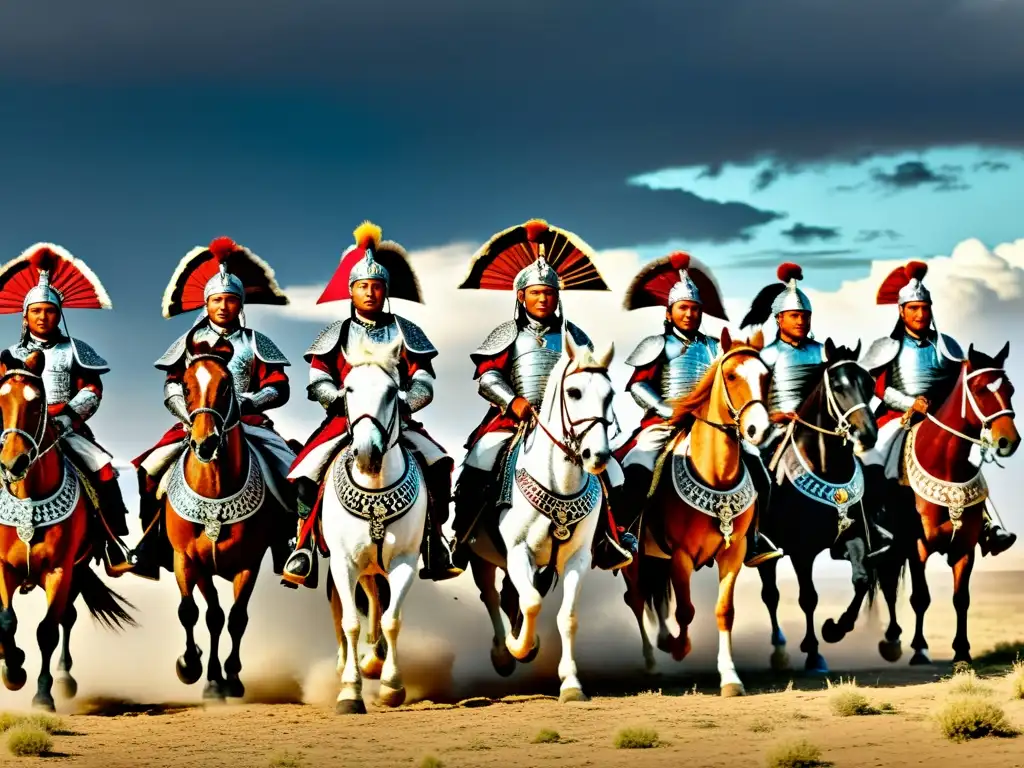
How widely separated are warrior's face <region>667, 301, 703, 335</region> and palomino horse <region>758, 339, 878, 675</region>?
1.38m

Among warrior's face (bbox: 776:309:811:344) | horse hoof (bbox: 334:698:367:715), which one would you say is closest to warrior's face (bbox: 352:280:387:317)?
horse hoof (bbox: 334:698:367:715)

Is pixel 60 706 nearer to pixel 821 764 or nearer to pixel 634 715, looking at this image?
pixel 634 715

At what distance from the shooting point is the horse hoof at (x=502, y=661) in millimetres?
22000

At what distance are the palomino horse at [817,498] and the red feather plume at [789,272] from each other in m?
1.50

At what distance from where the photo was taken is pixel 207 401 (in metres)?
20.4

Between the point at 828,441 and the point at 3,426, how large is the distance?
8.37 metres

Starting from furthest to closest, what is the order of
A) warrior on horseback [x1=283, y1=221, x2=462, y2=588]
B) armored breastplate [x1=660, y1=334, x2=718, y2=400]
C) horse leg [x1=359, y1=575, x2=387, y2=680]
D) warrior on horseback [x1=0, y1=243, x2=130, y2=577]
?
1. armored breastplate [x1=660, y1=334, x2=718, y2=400]
2. warrior on horseback [x1=0, y1=243, x2=130, y2=577]
3. warrior on horseback [x1=283, y1=221, x2=462, y2=588]
4. horse leg [x1=359, y1=575, x2=387, y2=680]

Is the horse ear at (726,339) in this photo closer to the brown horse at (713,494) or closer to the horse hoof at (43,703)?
the brown horse at (713,494)

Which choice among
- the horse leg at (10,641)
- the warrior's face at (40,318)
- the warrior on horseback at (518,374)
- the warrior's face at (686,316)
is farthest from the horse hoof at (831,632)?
the warrior's face at (40,318)

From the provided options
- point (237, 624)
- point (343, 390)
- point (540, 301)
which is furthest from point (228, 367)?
point (540, 301)

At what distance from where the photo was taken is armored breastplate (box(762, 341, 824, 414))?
78.0 ft

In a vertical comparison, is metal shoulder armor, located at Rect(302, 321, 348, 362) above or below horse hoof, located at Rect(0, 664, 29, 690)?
above

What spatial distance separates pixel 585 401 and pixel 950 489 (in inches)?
232

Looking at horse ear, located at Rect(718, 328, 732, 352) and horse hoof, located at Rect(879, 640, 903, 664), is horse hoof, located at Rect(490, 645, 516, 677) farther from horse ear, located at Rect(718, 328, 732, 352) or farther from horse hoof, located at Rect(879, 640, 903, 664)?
horse hoof, located at Rect(879, 640, 903, 664)
